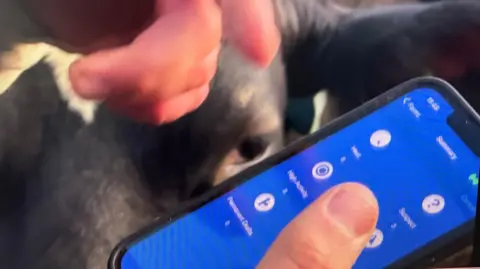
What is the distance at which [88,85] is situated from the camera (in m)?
0.29

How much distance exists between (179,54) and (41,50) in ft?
0.18

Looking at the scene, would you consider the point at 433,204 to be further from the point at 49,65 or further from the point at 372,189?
the point at 49,65

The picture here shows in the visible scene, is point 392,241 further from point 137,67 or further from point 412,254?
point 137,67

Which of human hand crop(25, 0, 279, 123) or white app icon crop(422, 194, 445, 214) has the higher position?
human hand crop(25, 0, 279, 123)

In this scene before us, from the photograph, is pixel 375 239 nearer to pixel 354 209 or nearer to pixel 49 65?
pixel 354 209

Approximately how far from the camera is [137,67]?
29cm

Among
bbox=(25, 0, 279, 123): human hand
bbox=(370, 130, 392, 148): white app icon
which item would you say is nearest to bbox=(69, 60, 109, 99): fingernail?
bbox=(25, 0, 279, 123): human hand

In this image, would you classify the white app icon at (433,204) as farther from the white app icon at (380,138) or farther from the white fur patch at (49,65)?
the white fur patch at (49,65)

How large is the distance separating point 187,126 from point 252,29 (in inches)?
1.8

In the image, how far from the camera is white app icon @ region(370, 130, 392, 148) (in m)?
0.28

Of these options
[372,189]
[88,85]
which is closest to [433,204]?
[372,189]

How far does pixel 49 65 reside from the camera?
30cm

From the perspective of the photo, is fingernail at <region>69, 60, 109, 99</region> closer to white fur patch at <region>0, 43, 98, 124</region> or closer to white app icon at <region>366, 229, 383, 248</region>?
white fur patch at <region>0, 43, 98, 124</region>

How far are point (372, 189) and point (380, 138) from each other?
0.07 feet
